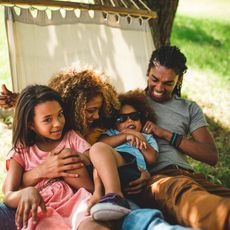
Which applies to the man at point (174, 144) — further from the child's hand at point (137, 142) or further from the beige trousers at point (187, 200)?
the child's hand at point (137, 142)

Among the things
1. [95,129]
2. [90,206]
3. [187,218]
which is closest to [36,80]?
[95,129]

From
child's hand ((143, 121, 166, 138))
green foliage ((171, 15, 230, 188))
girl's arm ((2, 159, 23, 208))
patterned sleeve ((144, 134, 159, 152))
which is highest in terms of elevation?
child's hand ((143, 121, 166, 138))

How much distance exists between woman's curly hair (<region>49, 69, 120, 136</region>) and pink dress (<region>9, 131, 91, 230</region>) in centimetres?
10

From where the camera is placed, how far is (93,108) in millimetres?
2791

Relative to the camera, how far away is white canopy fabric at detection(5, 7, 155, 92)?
3178 millimetres

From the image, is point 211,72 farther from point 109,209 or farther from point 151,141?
point 109,209

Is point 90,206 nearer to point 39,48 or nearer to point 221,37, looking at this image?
point 39,48

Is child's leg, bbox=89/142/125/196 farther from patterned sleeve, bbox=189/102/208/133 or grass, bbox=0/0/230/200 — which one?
grass, bbox=0/0/230/200

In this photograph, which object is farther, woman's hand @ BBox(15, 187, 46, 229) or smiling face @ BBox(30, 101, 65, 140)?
smiling face @ BBox(30, 101, 65, 140)

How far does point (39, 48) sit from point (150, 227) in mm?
1707

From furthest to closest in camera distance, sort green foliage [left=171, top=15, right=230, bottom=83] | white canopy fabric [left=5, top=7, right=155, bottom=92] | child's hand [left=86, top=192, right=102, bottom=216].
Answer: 1. green foliage [left=171, top=15, right=230, bottom=83]
2. white canopy fabric [left=5, top=7, right=155, bottom=92]
3. child's hand [left=86, top=192, right=102, bottom=216]

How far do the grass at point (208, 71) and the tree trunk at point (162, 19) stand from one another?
1085mm

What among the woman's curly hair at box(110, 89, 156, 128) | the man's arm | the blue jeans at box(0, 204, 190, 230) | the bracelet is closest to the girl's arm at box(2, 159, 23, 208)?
the blue jeans at box(0, 204, 190, 230)

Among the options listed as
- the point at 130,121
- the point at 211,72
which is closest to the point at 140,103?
the point at 130,121
